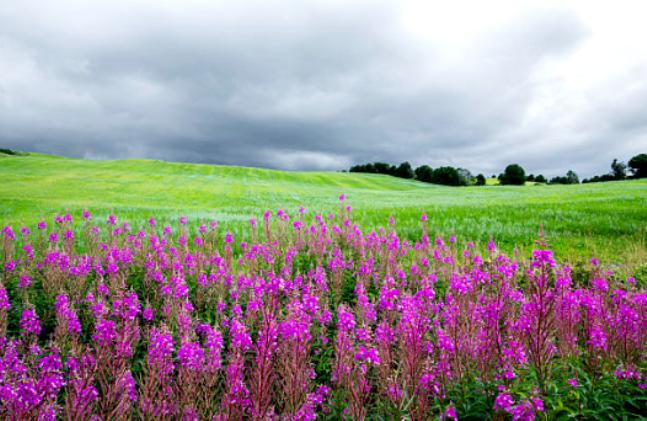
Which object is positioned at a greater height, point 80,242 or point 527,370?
point 527,370

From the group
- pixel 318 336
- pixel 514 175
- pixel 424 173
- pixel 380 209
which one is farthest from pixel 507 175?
pixel 318 336

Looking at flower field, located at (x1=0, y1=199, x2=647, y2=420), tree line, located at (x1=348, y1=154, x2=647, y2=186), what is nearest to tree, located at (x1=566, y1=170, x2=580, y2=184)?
tree line, located at (x1=348, y1=154, x2=647, y2=186)

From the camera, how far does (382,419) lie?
8.50 ft

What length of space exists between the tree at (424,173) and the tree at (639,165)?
4537cm

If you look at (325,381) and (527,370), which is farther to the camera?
(325,381)

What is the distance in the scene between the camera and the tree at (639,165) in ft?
266

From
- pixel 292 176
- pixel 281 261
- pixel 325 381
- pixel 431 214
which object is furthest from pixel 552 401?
pixel 292 176

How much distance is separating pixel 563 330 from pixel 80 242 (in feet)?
40.7

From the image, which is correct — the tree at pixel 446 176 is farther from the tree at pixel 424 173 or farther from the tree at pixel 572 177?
the tree at pixel 572 177

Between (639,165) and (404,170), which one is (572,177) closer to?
(639,165)

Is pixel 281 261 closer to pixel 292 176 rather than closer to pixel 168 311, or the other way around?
pixel 168 311

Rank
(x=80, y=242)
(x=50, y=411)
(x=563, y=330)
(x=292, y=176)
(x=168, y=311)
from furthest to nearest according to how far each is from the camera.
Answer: (x=292, y=176) → (x=80, y=242) → (x=168, y=311) → (x=563, y=330) → (x=50, y=411)

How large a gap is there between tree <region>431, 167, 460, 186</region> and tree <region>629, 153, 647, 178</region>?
39.3 metres

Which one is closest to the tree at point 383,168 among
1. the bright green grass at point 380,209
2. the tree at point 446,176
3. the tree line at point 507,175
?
the tree line at point 507,175
